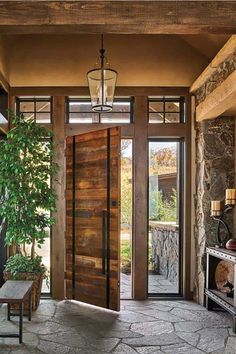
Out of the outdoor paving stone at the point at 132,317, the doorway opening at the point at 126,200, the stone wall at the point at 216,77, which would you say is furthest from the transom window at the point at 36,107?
the outdoor paving stone at the point at 132,317

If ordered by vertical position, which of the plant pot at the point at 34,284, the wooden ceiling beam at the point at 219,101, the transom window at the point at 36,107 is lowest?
the plant pot at the point at 34,284

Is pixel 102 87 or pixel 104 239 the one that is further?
pixel 104 239

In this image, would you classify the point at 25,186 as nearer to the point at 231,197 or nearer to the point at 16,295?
the point at 16,295

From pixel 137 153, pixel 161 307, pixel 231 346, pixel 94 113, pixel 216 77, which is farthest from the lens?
pixel 94 113

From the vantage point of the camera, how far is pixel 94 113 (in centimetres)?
559

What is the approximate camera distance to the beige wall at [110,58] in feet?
18.0

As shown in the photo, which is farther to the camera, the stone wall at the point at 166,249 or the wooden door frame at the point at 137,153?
the stone wall at the point at 166,249

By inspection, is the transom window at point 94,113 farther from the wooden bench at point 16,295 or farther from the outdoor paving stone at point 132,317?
the outdoor paving stone at point 132,317

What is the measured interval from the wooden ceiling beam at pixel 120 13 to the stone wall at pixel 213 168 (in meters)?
2.15

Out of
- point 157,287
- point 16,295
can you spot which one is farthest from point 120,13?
point 157,287

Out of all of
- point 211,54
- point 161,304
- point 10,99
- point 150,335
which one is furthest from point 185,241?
point 10,99

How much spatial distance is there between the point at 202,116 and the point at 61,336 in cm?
316

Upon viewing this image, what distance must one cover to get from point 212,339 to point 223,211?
1.71 m

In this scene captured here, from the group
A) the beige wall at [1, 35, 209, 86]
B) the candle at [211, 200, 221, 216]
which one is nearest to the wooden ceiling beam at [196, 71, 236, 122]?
the beige wall at [1, 35, 209, 86]
